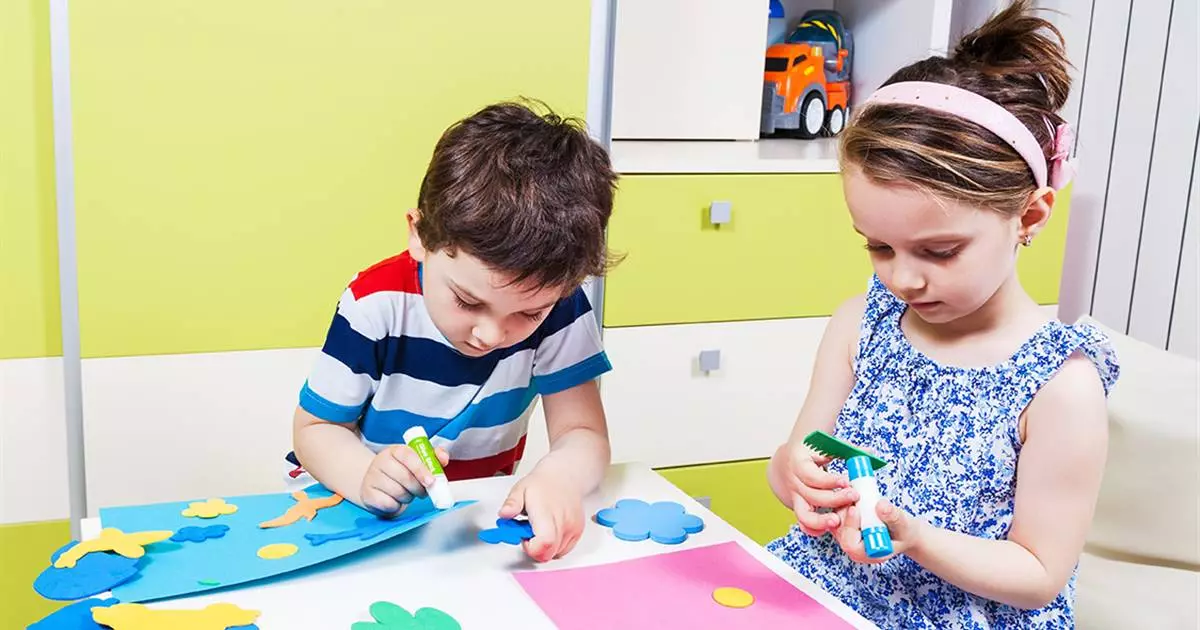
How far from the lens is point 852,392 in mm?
1117

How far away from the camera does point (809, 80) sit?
2119 millimetres

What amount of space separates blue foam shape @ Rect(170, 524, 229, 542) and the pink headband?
25.3 inches

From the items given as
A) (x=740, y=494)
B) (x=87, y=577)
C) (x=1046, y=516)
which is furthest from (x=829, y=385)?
(x=740, y=494)

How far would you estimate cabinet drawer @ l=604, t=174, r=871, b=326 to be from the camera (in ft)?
5.91

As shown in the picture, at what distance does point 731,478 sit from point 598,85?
71cm

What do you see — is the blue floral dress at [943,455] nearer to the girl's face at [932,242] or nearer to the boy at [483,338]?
the girl's face at [932,242]

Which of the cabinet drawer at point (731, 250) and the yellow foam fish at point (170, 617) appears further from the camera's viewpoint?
the cabinet drawer at point (731, 250)

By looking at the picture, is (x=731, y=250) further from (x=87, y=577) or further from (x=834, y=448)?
(x=87, y=577)

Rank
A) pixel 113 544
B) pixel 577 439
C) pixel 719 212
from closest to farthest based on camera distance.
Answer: pixel 113 544 → pixel 577 439 → pixel 719 212

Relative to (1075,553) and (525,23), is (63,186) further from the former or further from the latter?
(1075,553)

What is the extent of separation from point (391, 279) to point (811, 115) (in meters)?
1.26

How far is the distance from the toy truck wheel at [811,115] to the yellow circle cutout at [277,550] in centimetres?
152

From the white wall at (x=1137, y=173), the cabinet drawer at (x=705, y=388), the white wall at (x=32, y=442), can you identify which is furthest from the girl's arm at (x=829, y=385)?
the white wall at (x=1137, y=173)

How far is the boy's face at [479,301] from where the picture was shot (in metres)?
0.96
